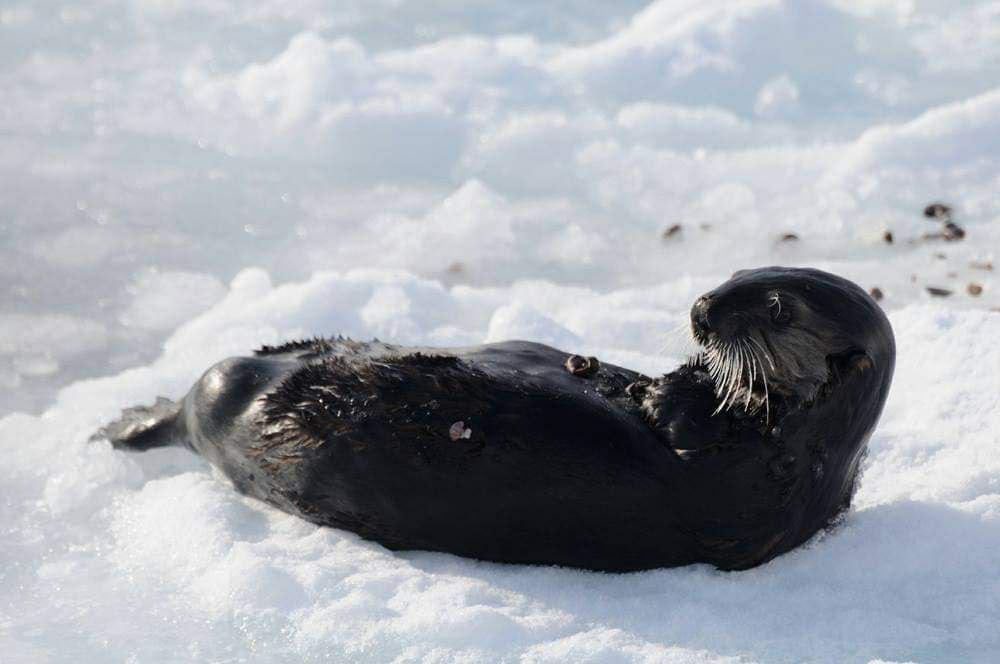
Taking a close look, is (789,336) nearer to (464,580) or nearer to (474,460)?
(474,460)

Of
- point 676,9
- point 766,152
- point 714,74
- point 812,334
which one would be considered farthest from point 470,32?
point 812,334

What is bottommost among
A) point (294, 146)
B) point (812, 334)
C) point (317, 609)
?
point (317, 609)

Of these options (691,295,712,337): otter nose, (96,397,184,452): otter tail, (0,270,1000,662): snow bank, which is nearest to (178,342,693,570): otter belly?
(0,270,1000,662): snow bank

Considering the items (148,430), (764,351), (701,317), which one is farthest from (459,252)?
(764,351)

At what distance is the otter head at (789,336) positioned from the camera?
10.8 feet

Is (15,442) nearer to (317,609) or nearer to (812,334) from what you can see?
(317,609)

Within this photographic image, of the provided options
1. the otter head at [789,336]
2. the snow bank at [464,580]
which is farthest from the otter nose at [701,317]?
the snow bank at [464,580]

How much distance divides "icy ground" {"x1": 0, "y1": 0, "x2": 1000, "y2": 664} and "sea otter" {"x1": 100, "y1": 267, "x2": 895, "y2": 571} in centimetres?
12

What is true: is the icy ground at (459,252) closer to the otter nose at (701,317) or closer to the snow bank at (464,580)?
the snow bank at (464,580)

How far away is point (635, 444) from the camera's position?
10.8 feet

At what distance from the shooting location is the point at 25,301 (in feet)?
19.8

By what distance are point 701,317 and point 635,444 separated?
433 mm

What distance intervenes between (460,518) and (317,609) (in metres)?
0.48

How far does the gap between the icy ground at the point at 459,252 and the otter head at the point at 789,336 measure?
1.83 ft
